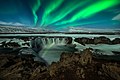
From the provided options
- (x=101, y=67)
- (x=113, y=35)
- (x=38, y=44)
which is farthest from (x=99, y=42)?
(x=38, y=44)

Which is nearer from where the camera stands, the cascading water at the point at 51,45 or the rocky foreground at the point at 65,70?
the rocky foreground at the point at 65,70

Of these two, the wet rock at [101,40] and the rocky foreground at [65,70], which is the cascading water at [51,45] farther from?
the rocky foreground at [65,70]

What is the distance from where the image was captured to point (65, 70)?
415 cm

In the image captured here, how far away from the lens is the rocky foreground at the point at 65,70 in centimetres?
385

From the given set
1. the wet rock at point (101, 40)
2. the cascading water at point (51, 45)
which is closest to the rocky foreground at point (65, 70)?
the cascading water at point (51, 45)

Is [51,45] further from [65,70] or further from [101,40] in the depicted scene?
[65,70]

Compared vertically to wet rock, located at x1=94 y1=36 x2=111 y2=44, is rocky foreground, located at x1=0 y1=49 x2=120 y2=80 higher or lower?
lower

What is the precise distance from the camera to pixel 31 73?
408 centimetres

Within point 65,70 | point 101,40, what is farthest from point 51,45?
point 65,70

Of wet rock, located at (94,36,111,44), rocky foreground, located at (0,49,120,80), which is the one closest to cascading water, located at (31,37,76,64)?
wet rock, located at (94,36,111,44)

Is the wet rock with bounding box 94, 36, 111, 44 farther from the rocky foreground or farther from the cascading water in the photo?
the rocky foreground

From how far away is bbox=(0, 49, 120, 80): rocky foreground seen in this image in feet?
12.6

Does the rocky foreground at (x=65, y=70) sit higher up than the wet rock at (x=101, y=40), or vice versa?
the wet rock at (x=101, y=40)

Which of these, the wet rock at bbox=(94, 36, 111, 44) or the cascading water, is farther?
the wet rock at bbox=(94, 36, 111, 44)
